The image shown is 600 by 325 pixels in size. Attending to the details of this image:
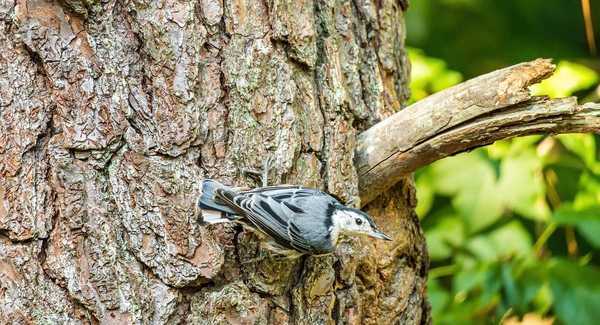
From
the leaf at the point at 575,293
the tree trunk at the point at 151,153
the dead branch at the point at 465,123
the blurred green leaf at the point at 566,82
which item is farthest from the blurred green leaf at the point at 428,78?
the tree trunk at the point at 151,153

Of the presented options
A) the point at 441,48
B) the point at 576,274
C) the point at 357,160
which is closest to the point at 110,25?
the point at 357,160

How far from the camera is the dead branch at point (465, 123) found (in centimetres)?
212

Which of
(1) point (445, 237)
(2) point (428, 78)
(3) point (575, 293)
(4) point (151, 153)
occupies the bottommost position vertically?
(3) point (575, 293)

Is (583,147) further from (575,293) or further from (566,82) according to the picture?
(575,293)

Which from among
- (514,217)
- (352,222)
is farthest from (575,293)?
(352,222)

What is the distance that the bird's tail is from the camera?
6.54ft

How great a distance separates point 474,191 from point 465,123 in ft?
3.09

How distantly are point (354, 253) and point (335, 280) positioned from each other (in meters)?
0.11

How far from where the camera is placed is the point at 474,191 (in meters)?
3.12

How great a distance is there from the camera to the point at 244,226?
2.12 m

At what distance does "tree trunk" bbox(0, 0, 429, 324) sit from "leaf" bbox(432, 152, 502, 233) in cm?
98

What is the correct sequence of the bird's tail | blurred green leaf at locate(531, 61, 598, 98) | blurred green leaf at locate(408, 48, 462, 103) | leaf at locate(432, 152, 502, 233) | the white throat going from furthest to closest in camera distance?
1. blurred green leaf at locate(408, 48, 462, 103)
2. blurred green leaf at locate(531, 61, 598, 98)
3. leaf at locate(432, 152, 502, 233)
4. the white throat
5. the bird's tail

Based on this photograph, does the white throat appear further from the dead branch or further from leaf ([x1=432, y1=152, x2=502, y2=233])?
leaf ([x1=432, y1=152, x2=502, y2=233])

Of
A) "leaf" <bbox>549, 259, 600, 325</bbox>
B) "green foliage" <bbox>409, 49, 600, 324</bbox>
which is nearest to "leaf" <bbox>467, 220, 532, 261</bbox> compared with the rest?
"green foliage" <bbox>409, 49, 600, 324</bbox>
